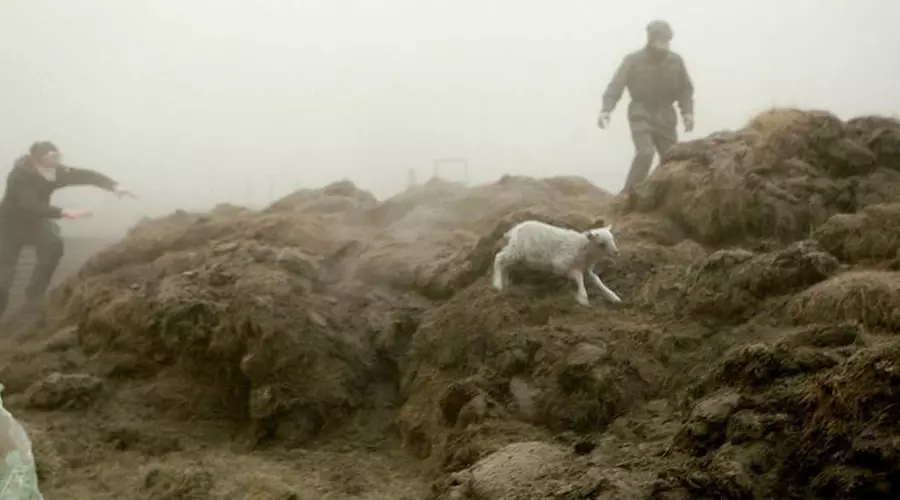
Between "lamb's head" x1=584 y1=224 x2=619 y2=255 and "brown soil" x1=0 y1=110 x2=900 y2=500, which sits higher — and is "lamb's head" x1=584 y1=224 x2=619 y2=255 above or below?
above

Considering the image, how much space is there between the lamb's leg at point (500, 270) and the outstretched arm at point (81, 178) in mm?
6072

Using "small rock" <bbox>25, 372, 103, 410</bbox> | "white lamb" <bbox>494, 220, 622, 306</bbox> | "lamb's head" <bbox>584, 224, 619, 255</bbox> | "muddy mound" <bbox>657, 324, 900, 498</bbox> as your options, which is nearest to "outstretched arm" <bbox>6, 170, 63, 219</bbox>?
"small rock" <bbox>25, 372, 103, 410</bbox>

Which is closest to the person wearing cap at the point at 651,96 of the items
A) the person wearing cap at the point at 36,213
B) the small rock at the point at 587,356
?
the small rock at the point at 587,356

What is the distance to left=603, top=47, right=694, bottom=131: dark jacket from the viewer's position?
28.6 ft

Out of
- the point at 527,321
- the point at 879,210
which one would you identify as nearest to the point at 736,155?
the point at 879,210

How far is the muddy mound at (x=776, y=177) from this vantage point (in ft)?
19.1

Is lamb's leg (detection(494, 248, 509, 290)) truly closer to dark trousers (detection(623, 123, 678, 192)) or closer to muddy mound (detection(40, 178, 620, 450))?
muddy mound (detection(40, 178, 620, 450))

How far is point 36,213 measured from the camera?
8984mm

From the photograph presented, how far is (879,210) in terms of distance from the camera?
5148mm

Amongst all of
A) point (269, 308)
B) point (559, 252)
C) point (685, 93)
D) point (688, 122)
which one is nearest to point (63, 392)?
point (269, 308)

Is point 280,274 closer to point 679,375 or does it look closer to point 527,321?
point 527,321

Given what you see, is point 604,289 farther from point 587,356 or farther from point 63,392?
point 63,392

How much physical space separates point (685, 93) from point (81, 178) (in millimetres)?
7357

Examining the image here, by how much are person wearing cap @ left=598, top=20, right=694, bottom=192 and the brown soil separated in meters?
1.57
